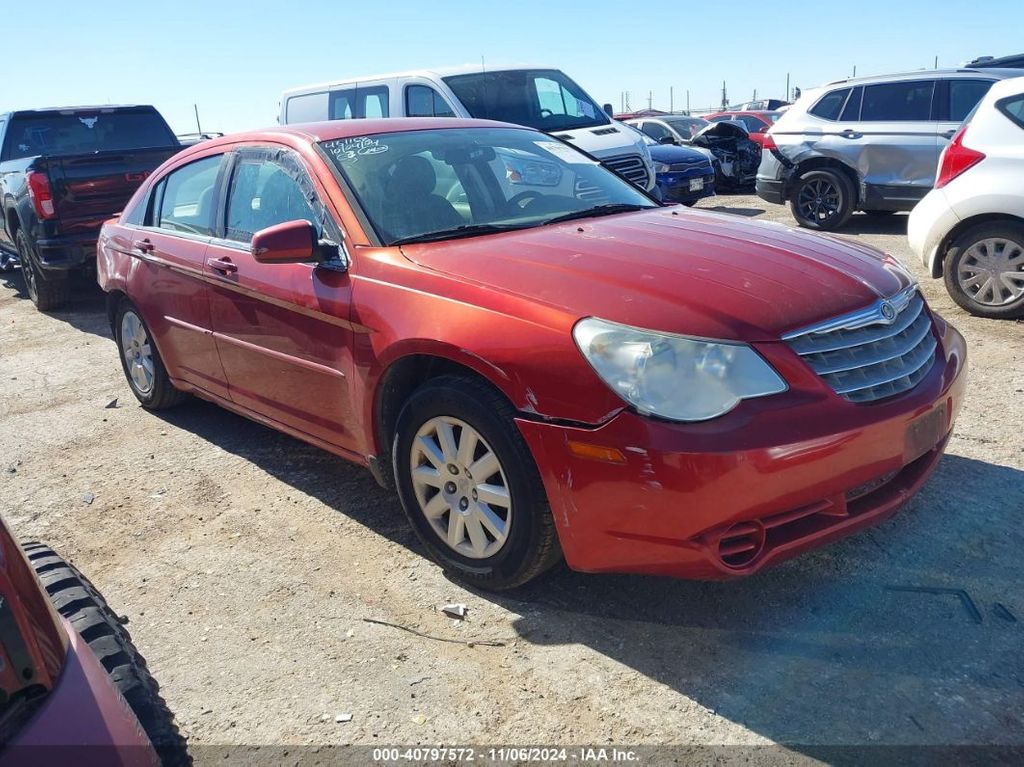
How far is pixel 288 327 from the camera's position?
3.75 meters

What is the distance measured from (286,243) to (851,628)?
93.9 inches

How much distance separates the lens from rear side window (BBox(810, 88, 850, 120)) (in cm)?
1023

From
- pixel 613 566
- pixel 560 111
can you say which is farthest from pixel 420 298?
pixel 560 111

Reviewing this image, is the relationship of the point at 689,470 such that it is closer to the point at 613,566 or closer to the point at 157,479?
the point at 613,566

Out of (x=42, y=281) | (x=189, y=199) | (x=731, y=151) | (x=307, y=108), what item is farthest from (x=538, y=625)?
(x=731, y=151)

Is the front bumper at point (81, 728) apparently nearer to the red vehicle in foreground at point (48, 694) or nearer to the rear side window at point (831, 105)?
the red vehicle in foreground at point (48, 694)

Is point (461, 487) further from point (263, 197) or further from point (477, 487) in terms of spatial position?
point (263, 197)

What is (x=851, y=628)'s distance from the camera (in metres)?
2.86

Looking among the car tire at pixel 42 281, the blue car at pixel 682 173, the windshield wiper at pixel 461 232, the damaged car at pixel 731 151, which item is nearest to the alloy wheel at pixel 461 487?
the windshield wiper at pixel 461 232

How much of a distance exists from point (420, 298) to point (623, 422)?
0.95 meters

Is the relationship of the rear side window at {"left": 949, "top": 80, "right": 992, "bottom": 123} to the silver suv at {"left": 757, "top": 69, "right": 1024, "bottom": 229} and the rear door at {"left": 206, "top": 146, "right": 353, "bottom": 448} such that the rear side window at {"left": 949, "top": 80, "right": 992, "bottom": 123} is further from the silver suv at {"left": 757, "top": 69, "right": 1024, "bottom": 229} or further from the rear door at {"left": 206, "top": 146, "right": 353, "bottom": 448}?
the rear door at {"left": 206, "top": 146, "right": 353, "bottom": 448}

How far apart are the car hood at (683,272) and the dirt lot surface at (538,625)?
3.17 ft

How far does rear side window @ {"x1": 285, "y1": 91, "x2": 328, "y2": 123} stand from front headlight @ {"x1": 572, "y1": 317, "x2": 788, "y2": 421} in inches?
351

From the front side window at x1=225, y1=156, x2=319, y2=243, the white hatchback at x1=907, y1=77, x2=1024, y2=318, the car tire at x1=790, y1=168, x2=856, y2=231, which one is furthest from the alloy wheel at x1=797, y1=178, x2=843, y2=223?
the front side window at x1=225, y1=156, x2=319, y2=243
